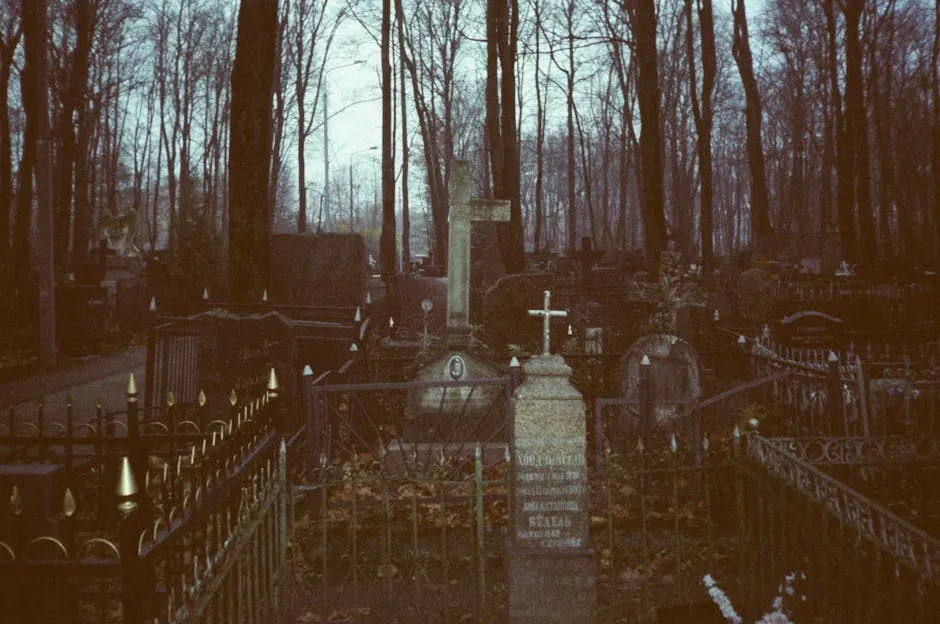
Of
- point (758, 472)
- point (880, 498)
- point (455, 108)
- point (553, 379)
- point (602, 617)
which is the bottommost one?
point (602, 617)

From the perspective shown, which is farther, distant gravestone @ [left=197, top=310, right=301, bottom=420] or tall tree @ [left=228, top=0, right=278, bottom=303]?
tall tree @ [left=228, top=0, right=278, bottom=303]

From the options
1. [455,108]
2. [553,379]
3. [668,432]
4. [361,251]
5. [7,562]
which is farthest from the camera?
[455,108]

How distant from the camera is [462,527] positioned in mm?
7230

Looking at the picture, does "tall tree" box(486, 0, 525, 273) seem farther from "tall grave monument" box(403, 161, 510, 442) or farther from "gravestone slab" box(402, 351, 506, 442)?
"gravestone slab" box(402, 351, 506, 442)

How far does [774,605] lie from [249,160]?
8966mm

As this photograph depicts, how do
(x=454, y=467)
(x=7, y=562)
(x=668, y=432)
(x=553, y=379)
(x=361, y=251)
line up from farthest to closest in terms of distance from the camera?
(x=361, y=251)
(x=668, y=432)
(x=454, y=467)
(x=553, y=379)
(x=7, y=562)

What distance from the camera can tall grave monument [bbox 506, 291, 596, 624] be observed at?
5539 mm

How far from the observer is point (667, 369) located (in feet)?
32.2

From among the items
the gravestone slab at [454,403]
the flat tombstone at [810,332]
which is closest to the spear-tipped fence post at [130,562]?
the gravestone slab at [454,403]

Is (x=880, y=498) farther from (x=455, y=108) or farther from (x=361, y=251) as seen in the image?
(x=455, y=108)

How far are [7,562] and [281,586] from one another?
109 inches

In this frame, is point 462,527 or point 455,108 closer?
point 462,527

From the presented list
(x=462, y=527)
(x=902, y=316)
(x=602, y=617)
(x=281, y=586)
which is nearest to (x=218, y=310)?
(x=462, y=527)

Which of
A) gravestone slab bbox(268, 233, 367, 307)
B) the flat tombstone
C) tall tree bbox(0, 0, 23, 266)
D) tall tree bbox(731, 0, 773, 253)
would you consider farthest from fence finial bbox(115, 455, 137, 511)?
tall tree bbox(731, 0, 773, 253)
